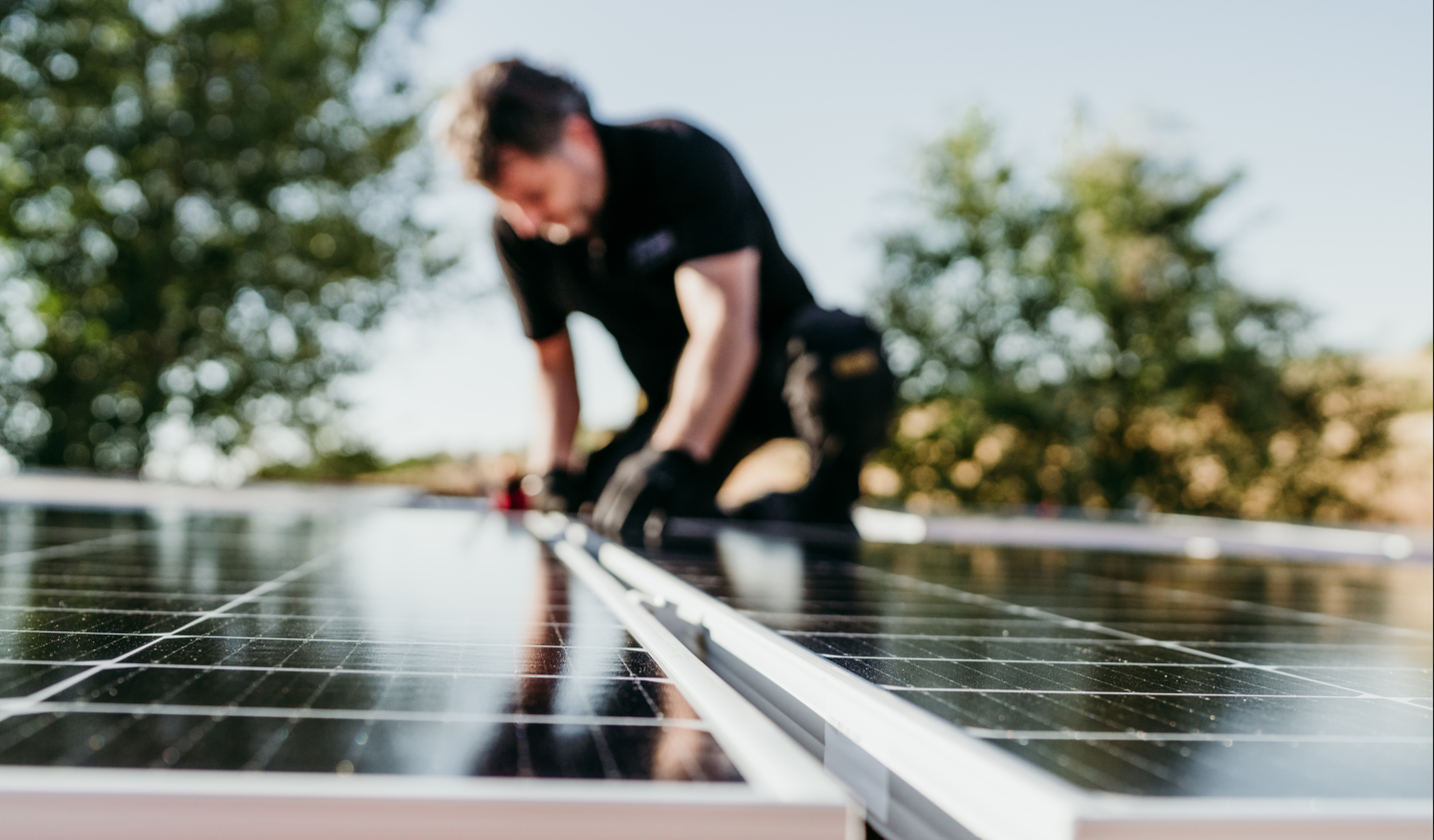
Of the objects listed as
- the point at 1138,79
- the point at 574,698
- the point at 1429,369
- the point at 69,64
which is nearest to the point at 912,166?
the point at 1138,79

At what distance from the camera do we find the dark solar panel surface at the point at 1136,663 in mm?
553

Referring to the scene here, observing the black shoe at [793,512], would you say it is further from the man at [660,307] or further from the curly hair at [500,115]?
the curly hair at [500,115]

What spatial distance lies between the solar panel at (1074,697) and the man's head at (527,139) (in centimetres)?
171

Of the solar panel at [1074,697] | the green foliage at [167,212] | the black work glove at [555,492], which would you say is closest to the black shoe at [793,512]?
the black work glove at [555,492]

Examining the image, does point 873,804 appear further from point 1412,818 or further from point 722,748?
point 1412,818

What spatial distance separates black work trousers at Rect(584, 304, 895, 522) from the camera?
10.9 ft

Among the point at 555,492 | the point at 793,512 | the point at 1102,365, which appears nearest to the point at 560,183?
the point at 555,492

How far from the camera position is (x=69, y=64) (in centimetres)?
970

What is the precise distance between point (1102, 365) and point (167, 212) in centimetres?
1324

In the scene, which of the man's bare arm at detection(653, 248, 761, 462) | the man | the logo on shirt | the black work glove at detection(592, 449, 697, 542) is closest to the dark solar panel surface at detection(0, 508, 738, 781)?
the black work glove at detection(592, 449, 697, 542)

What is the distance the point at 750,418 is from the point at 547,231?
3.89 ft

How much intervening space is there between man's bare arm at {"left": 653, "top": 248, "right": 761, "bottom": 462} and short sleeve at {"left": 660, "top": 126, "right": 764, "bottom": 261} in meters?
0.05

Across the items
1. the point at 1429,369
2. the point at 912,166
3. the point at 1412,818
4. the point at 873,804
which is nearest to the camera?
the point at 1412,818

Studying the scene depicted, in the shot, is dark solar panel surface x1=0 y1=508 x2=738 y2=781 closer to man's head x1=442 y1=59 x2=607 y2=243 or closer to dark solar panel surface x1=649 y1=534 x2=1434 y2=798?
dark solar panel surface x1=649 y1=534 x2=1434 y2=798
